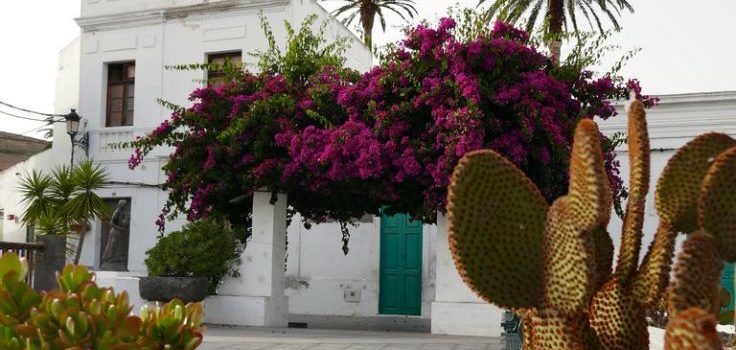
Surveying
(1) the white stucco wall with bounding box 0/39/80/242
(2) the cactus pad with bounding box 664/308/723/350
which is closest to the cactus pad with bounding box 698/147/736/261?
(2) the cactus pad with bounding box 664/308/723/350

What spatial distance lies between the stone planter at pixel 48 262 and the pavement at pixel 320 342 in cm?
176

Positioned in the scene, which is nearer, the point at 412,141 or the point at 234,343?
the point at 234,343

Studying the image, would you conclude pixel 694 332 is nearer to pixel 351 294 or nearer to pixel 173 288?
pixel 173 288

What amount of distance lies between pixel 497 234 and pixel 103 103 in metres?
17.0

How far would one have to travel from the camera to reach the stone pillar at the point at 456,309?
32.6ft

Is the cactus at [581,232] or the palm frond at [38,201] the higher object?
the palm frond at [38,201]

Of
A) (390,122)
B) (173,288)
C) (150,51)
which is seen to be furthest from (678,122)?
(150,51)

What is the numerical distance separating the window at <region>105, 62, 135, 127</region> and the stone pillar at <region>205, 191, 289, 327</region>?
7192mm

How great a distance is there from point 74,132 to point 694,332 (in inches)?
667

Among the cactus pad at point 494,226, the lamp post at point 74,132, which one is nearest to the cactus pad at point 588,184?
the cactus pad at point 494,226

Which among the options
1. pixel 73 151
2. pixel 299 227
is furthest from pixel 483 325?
pixel 73 151

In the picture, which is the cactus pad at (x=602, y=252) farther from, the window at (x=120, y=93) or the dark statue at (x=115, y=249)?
the window at (x=120, y=93)

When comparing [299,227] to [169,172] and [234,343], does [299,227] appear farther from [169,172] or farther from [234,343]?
[234,343]

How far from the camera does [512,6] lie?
17.2 m
